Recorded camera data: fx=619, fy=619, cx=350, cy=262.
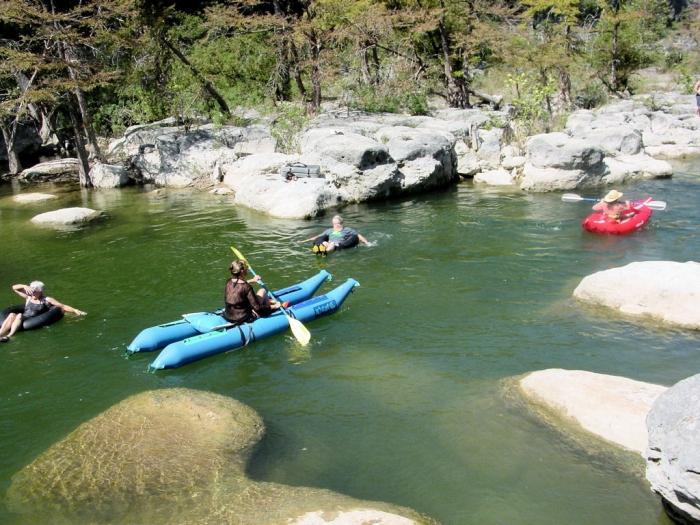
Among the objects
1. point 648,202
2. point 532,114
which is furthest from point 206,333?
point 532,114

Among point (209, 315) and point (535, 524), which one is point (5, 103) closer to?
point (209, 315)

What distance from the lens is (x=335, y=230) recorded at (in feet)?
40.4

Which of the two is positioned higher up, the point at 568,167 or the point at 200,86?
the point at 200,86

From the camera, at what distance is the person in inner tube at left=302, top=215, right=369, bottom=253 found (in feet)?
39.3

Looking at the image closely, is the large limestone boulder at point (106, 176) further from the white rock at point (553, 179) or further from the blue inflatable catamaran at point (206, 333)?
the blue inflatable catamaran at point (206, 333)

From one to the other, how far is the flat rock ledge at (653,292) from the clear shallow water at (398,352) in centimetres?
25

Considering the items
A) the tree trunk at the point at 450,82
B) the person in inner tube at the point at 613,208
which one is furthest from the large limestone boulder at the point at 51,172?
the person in inner tube at the point at 613,208

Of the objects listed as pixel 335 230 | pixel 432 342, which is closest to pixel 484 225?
pixel 335 230

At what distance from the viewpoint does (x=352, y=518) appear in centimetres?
441

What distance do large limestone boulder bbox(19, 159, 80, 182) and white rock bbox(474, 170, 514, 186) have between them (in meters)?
14.4

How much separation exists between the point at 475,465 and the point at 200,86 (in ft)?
64.7

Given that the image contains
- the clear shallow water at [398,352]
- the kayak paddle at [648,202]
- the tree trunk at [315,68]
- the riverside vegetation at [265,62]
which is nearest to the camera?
the clear shallow water at [398,352]

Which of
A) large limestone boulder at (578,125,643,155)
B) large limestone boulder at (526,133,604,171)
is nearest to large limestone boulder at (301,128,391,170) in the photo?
large limestone boulder at (526,133,604,171)

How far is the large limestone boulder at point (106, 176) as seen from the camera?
20953mm
